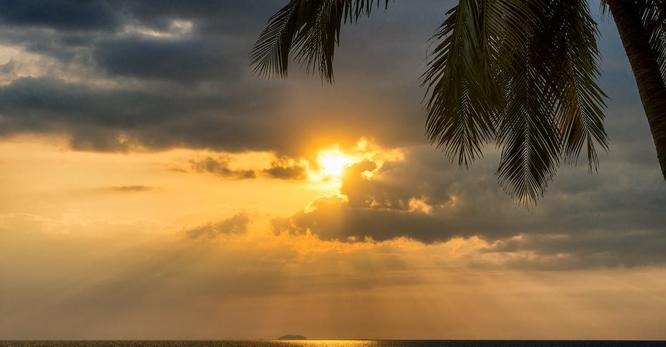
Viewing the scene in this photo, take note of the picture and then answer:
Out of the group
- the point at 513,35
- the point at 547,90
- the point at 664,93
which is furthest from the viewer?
the point at 547,90

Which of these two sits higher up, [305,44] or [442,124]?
[305,44]

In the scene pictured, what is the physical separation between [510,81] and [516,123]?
765mm

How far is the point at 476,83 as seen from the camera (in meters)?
10.1

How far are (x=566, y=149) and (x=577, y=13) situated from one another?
7.84ft

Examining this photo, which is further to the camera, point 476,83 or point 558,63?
point 558,63

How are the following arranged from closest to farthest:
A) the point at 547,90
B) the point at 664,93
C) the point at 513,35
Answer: the point at 513,35, the point at 664,93, the point at 547,90

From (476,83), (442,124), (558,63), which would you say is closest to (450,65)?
(476,83)

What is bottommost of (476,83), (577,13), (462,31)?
(476,83)

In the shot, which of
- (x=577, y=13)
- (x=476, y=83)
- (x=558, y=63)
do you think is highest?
(x=577, y=13)

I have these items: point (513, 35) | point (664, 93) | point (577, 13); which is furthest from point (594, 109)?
point (513, 35)

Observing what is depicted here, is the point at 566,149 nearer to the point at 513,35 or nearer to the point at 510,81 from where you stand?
the point at 510,81

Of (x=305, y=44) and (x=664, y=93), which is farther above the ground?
(x=305, y=44)

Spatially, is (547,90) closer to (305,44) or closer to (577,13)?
(577,13)

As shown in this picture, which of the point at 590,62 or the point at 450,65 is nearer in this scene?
the point at 450,65
